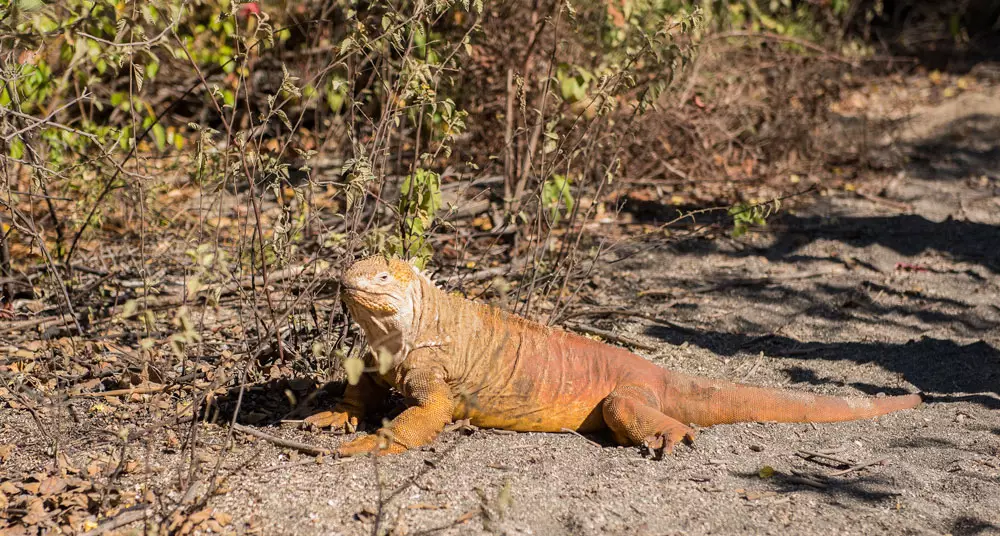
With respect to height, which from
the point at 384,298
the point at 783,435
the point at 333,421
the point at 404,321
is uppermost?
the point at 384,298

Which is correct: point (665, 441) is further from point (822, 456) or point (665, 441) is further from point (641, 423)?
point (822, 456)

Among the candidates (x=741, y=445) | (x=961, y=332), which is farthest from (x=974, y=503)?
(x=961, y=332)

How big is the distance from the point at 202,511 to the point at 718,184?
Result: 7.15 m

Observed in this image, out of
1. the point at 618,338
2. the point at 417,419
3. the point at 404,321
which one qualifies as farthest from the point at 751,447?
the point at 404,321

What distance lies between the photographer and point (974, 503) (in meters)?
4.12

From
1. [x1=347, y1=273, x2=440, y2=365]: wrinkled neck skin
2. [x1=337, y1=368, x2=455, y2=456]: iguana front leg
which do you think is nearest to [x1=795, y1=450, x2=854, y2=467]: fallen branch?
[x1=337, y1=368, x2=455, y2=456]: iguana front leg

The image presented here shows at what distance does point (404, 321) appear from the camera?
14.2 ft

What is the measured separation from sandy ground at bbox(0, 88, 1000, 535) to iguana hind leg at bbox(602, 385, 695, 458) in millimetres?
85

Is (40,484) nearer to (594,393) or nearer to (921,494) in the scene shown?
(594,393)

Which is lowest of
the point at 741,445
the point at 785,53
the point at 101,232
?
the point at 101,232

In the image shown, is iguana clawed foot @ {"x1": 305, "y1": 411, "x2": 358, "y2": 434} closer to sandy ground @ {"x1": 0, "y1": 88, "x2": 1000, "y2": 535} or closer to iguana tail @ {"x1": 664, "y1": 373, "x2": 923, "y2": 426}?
sandy ground @ {"x1": 0, "y1": 88, "x2": 1000, "y2": 535}

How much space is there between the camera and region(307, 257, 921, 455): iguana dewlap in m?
4.27

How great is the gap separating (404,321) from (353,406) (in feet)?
2.02

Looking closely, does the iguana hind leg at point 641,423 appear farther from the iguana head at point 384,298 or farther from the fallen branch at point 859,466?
the iguana head at point 384,298
